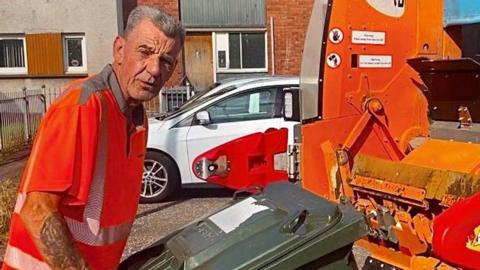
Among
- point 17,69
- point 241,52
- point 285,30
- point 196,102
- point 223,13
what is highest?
point 223,13

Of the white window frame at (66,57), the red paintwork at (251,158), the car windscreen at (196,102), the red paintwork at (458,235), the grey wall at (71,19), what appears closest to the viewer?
the red paintwork at (458,235)

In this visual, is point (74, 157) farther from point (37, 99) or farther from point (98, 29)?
point (98, 29)

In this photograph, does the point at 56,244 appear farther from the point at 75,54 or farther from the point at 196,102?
the point at 75,54

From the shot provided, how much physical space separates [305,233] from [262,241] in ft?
0.44

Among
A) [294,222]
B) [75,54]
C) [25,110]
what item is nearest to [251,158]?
[294,222]

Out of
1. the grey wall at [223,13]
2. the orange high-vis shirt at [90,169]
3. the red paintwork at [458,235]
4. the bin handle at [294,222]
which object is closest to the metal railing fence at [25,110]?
the grey wall at [223,13]

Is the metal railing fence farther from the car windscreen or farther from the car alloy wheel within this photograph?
the car alloy wheel

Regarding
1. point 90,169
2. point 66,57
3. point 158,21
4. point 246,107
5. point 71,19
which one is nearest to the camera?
point 90,169

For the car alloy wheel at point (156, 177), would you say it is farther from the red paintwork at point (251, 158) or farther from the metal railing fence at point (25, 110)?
the metal railing fence at point (25, 110)

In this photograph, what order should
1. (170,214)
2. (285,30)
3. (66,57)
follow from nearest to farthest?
(170,214) → (66,57) → (285,30)

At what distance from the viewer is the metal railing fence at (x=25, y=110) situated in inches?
588

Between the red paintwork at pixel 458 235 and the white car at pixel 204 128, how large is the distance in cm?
627

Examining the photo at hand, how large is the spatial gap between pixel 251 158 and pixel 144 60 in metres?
4.01

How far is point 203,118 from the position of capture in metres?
9.49
